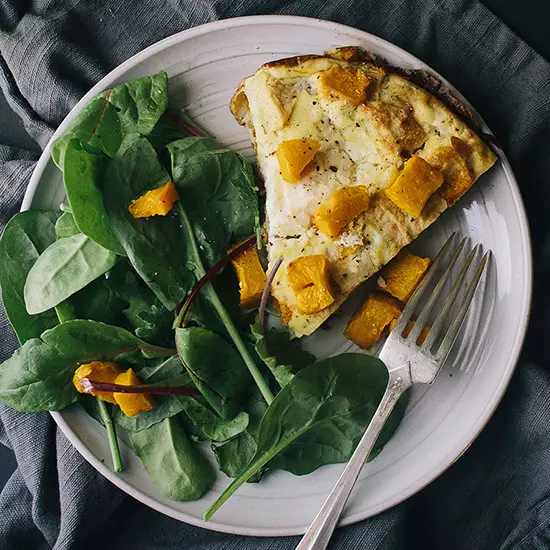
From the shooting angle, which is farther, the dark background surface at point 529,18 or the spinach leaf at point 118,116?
the dark background surface at point 529,18

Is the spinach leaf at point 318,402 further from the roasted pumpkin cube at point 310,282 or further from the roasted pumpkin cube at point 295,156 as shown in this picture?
the roasted pumpkin cube at point 295,156

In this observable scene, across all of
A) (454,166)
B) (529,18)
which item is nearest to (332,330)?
(454,166)

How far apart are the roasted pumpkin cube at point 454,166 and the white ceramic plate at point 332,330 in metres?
0.24

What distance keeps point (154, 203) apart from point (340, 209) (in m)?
0.79

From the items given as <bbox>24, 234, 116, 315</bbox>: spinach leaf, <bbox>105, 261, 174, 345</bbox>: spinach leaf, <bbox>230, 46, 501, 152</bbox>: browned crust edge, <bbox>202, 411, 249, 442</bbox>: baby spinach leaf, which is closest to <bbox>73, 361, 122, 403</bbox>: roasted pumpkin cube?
<bbox>105, 261, 174, 345</bbox>: spinach leaf

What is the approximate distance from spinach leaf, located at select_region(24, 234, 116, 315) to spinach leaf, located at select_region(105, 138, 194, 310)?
17 centimetres

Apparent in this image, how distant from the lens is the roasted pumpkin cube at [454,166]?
2.87 m

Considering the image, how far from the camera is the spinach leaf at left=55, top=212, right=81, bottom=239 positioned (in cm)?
309

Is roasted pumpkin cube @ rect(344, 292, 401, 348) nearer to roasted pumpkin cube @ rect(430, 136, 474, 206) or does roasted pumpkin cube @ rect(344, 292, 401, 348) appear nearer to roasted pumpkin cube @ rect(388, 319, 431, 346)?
roasted pumpkin cube @ rect(388, 319, 431, 346)

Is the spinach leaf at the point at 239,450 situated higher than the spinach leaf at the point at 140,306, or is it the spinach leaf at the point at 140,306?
the spinach leaf at the point at 140,306

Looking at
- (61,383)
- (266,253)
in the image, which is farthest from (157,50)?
(61,383)

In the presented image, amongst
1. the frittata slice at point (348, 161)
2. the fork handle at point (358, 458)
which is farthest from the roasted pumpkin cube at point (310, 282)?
the fork handle at point (358, 458)

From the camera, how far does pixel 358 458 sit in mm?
2965

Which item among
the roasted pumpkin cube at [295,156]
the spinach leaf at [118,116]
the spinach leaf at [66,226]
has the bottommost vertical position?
the spinach leaf at [66,226]
